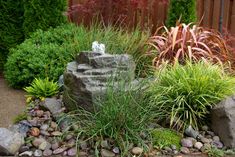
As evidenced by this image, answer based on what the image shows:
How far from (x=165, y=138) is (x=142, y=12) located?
3.94 meters

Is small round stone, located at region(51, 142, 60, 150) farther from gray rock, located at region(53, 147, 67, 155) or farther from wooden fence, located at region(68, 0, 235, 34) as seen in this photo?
wooden fence, located at region(68, 0, 235, 34)

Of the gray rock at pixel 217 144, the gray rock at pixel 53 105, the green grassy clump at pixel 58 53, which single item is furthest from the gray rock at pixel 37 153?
the green grassy clump at pixel 58 53

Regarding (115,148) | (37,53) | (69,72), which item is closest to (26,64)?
(37,53)

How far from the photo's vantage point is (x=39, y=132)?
4242 millimetres

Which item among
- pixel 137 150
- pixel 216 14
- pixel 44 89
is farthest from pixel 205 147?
pixel 216 14

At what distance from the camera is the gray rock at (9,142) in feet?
12.7

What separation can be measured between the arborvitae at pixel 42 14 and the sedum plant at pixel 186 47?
1.69 m

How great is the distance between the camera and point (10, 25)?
698 centimetres

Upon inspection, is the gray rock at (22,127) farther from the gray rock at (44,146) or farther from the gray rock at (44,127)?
the gray rock at (44,146)

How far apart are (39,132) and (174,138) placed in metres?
1.31

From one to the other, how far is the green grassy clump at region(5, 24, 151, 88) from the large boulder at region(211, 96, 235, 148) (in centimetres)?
142

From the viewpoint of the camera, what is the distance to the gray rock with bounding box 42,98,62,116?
4.66m

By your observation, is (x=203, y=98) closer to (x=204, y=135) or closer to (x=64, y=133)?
(x=204, y=135)

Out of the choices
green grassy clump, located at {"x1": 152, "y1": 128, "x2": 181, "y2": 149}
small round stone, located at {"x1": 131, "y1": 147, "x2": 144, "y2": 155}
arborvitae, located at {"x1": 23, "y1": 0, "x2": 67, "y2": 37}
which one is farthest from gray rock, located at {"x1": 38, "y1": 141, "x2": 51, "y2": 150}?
arborvitae, located at {"x1": 23, "y1": 0, "x2": 67, "y2": 37}
